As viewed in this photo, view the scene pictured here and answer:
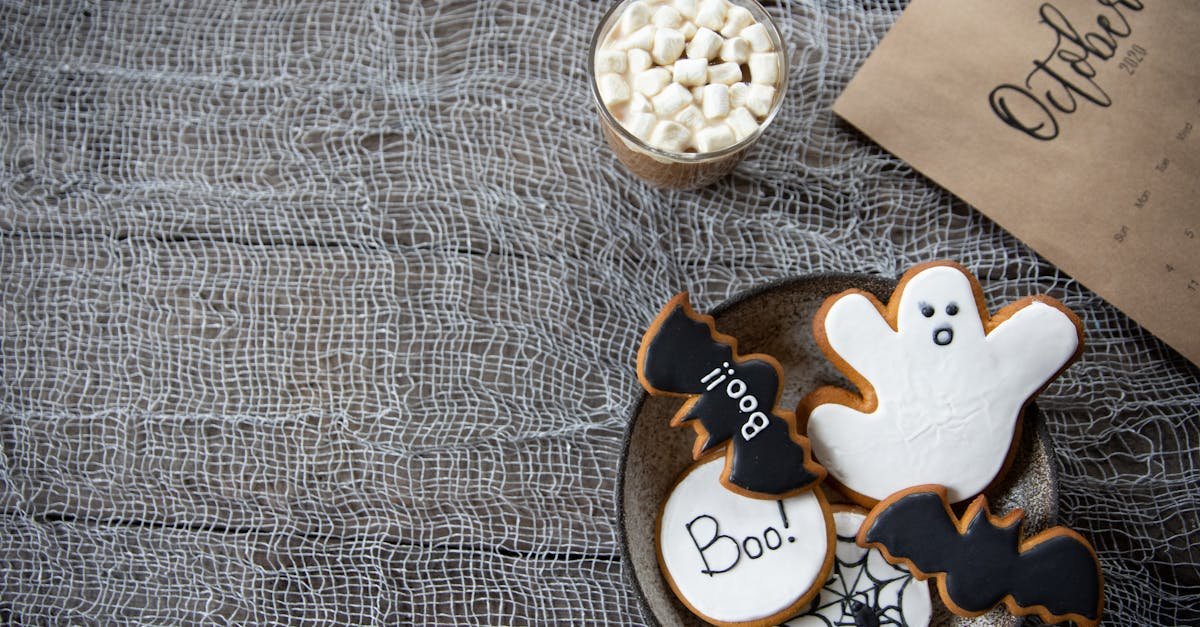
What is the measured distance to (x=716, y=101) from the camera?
2.31 ft

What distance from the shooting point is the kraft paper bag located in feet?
2.49

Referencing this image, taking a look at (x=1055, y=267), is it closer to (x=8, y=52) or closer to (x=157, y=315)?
(x=157, y=315)

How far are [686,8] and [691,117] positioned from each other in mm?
108

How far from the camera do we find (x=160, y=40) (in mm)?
864

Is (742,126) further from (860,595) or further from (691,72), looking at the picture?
(860,595)

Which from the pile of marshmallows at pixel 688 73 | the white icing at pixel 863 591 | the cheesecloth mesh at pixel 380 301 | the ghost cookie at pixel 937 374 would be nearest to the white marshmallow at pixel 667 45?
the pile of marshmallows at pixel 688 73

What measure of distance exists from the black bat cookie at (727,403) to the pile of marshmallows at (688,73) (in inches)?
6.6

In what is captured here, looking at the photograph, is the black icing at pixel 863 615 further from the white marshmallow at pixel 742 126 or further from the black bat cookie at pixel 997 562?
the white marshmallow at pixel 742 126

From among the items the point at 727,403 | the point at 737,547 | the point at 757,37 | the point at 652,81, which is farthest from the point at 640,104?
the point at 737,547

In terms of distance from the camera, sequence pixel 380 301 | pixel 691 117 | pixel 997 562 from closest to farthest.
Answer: pixel 997 562
pixel 691 117
pixel 380 301

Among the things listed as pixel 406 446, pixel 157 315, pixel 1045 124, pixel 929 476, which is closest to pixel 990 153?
pixel 1045 124

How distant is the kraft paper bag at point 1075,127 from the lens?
760mm

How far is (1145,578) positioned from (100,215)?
3.51ft

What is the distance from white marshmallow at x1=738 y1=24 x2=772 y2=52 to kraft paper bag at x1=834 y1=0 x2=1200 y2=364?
141mm
